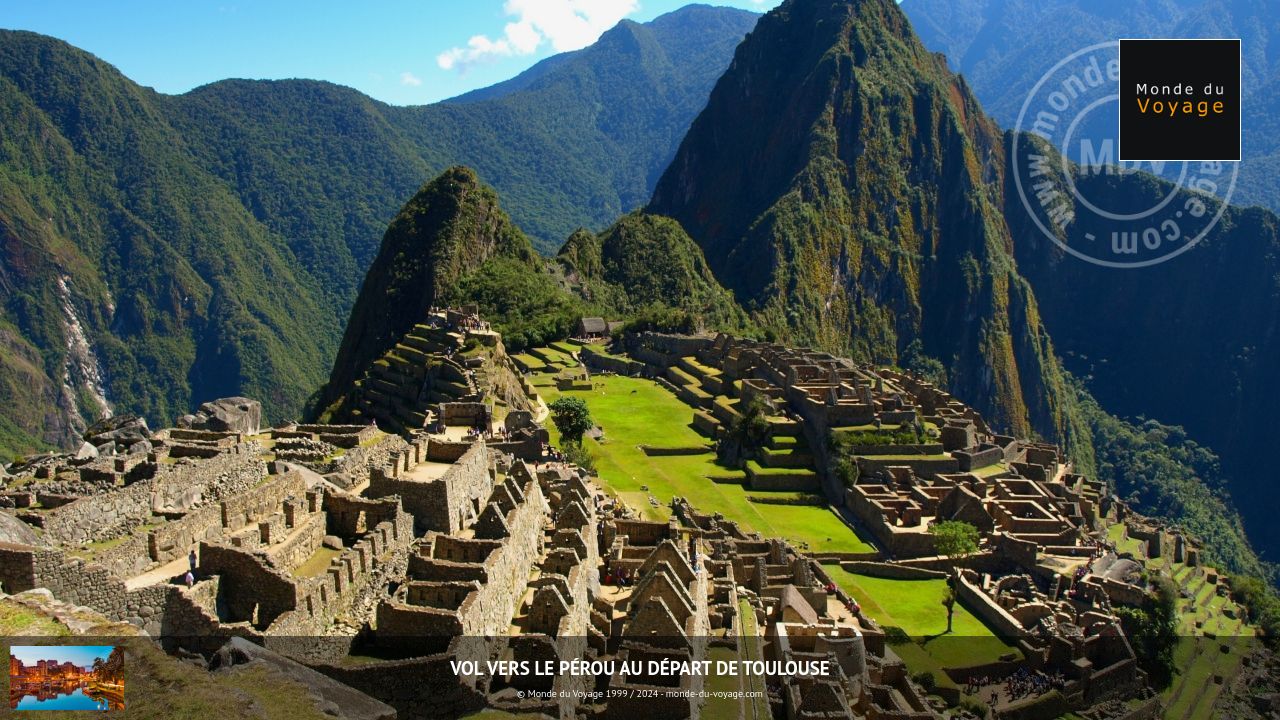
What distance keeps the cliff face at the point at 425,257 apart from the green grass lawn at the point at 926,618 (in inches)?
2544

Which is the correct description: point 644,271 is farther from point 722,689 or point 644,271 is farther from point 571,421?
point 722,689

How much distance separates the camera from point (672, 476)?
57.5 meters

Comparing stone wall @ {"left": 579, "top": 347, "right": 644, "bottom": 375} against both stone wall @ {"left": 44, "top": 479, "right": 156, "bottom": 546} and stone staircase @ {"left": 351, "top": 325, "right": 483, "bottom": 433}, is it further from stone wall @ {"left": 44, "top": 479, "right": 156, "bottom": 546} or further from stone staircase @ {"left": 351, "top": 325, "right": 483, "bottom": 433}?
stone wall @ {"left": 44, "top": 479, "right": 156, "bottom": 546}

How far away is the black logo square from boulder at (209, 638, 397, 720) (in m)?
56.6

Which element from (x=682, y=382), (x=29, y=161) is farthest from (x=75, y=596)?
(x=29, y=161)

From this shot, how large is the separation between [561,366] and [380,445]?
2361 inches

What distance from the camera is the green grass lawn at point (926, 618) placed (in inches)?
1492

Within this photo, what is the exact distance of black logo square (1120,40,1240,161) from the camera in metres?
60.6

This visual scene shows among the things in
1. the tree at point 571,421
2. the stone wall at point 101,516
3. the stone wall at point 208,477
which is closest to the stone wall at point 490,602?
the stone wall at point 101,516

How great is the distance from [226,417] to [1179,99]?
61315mm

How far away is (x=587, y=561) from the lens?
24.9 m

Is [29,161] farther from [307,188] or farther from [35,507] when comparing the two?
[35,507]

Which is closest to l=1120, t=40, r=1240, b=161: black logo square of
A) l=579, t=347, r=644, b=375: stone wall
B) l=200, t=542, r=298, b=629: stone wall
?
l=579, t=347, r=644, b=375: stone wall

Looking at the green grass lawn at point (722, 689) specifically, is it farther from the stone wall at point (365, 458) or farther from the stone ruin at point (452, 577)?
the stone wall at point (365, 458)
